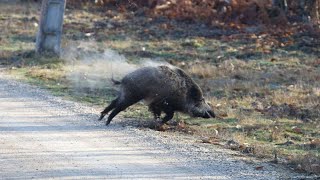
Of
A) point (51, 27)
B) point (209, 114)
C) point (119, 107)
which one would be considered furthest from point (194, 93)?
point (51, 27)

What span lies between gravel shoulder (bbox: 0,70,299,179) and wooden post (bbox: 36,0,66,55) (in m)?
7.68

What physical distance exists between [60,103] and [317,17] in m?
16.2

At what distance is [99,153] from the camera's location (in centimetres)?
1058

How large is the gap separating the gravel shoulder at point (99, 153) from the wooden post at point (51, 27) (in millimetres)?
7677

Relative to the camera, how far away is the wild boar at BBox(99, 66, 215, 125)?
42.1 ft

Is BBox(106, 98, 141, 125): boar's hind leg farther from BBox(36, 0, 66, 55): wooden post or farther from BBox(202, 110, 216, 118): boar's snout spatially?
BBox(36, 0, 66, 55): wooden post

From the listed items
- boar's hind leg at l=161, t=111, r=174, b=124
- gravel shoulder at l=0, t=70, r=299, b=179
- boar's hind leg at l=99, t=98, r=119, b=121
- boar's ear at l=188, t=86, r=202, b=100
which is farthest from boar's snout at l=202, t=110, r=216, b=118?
boar's hind leg at l=99, t=98, r=119, b=121

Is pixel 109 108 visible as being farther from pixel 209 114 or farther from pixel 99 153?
pixel 99 153

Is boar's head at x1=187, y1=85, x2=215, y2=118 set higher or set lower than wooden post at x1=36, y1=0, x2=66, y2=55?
higher

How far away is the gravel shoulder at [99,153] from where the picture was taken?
31.3 feet

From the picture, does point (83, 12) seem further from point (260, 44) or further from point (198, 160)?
point (198, 160)

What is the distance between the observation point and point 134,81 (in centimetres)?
1280

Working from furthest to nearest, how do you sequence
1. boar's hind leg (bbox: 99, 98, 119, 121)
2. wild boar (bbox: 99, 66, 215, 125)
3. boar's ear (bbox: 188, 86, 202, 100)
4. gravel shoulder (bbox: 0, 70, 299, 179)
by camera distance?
boar's ear (bbox: 188, 86, 202, 100), boar's hind leg (bbox: 99, 98, 119, 121), wild boar (bbox: 99, 66, 215, 125), gravel shoulder (bbox: 0, 70, 299, 179)

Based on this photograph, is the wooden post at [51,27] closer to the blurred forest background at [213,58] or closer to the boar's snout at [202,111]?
the blurred forest background at [213,58]
